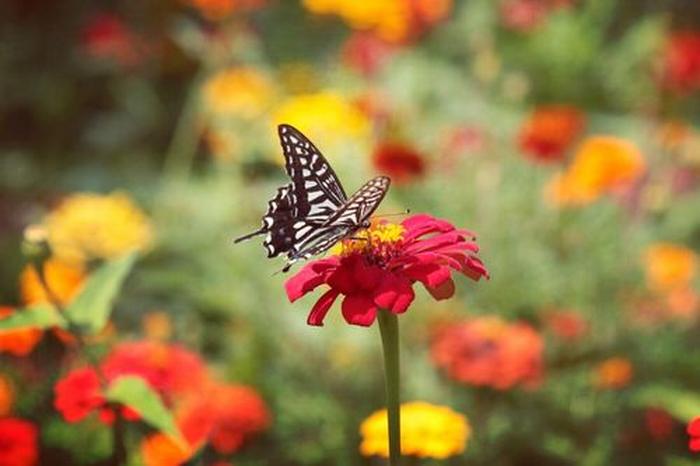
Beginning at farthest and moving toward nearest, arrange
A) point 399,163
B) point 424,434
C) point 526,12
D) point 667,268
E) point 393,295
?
point 526,12 < point 667,268 < point 399,163 < point 424,434 < point 393,295

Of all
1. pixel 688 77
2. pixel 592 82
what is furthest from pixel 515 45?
pixel 688 77

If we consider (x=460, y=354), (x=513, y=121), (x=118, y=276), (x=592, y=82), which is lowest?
(x=118, y=276)

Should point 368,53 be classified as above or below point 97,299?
above

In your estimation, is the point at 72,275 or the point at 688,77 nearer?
the point at 72,275

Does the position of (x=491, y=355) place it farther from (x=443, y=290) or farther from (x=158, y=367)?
(x=443, y=290)

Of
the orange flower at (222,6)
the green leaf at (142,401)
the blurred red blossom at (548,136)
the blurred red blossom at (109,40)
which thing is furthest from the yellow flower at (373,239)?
the blurred red blossom at (109,40)

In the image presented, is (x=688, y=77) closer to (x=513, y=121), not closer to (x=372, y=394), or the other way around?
(x=513, y=121)

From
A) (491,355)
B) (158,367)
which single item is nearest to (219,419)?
(158,367)

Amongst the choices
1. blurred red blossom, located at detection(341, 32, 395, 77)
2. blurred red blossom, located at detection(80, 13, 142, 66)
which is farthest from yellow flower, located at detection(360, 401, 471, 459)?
blurred red blossom, located at detection(80, 13, 142, 66)

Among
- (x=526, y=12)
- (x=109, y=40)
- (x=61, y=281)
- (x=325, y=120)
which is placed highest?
(x=109, y=40)
